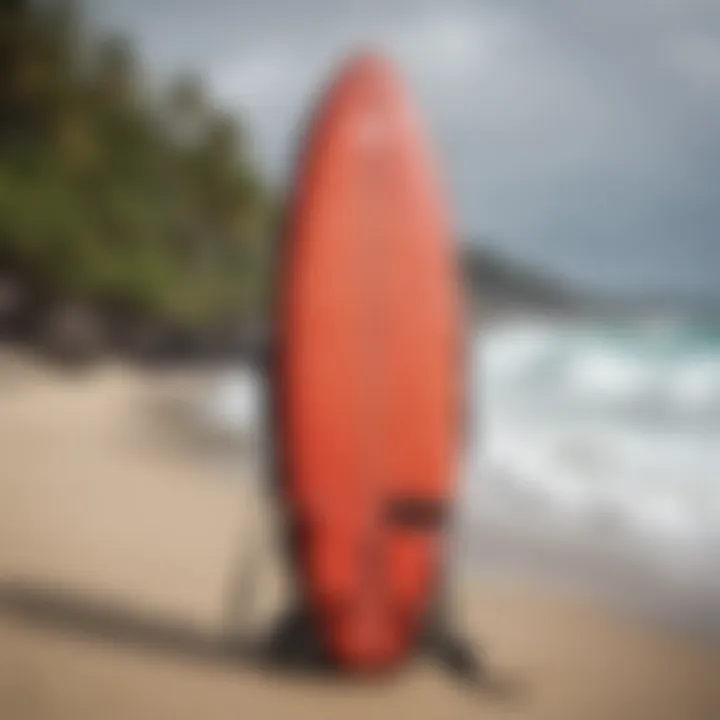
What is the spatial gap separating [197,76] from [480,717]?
0.73 metres

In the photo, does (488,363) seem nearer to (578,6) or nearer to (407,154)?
(407,154)

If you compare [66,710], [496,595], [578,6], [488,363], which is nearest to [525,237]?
[488,363]

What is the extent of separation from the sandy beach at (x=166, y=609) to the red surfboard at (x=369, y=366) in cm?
6

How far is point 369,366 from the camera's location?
1295 millimetres

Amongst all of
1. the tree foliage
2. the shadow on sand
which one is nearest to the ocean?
the shadow on sand

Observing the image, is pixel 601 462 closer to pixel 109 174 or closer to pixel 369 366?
pixel 369 366

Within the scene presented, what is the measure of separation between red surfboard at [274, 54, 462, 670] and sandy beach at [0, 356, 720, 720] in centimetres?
6

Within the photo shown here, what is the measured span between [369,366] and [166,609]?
344 mm

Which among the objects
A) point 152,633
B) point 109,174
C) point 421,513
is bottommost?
point 152,633

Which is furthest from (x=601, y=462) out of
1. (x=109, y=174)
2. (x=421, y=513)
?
(x=109, y=174)

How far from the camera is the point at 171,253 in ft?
4.57

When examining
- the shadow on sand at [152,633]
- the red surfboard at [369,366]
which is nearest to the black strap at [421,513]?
the red surfboard at [369,366]

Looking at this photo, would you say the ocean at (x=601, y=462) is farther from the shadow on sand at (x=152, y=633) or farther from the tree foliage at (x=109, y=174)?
the tree foliage at (x=109, y=174)

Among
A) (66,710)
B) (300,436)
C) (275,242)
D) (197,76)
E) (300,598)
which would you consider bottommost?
(66,710)
